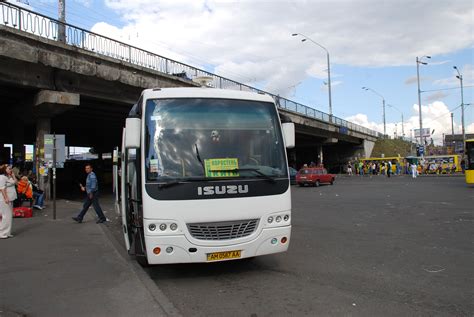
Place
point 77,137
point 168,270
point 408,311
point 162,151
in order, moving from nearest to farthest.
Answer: point 408,311 → point 162,151 → point 168,270 → point 77,137

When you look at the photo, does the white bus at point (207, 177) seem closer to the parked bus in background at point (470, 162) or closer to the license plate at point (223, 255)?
the license plate at point (223, 255)

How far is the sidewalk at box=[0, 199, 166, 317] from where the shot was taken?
4988 mm

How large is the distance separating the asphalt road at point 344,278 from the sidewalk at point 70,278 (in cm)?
52

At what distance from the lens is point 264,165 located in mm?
6340

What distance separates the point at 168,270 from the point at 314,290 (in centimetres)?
253

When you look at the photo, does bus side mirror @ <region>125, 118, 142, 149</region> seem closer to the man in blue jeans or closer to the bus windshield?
the bus windshield

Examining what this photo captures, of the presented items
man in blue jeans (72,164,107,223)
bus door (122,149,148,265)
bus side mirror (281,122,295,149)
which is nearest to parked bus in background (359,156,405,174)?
man in blue jeans (72,164,107,223)

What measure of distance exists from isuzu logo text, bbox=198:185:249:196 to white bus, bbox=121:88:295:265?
15 millimetres

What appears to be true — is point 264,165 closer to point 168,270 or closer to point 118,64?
point 168,270

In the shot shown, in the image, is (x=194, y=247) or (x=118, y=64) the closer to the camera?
(x=194, y=247)

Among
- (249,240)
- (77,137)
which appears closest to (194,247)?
(249,240)

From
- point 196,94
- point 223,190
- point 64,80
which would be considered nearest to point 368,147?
point 64,80

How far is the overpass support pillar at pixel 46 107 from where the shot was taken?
17.9m

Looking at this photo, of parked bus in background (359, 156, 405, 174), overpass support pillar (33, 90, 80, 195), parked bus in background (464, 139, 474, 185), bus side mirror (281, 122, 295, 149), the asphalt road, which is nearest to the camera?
the asphalt road
